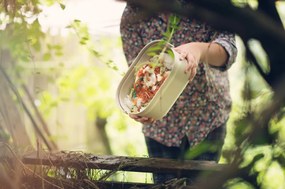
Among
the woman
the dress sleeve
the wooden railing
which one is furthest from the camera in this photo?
the woman

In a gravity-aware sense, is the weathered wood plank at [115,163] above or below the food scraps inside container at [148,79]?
below

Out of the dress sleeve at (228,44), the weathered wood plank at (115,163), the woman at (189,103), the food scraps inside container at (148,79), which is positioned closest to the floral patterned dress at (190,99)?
the woman at (189,103)

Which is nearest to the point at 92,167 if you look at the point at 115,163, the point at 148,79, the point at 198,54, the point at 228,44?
the point at 115,163

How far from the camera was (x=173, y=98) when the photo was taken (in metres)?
1.59

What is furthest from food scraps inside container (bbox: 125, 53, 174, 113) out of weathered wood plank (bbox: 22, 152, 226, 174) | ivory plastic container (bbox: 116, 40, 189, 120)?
weathered wood plank (bbox: 22, 152, 226, 174)

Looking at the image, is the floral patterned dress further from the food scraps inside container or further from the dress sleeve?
the food scraps inside container

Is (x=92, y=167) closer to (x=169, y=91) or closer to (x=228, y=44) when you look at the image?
(x=169, y=91)

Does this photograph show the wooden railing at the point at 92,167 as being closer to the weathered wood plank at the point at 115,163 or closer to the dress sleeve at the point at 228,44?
the weathered wood plank at the point at 115,163

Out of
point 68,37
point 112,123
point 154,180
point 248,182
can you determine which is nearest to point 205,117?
point 154,180

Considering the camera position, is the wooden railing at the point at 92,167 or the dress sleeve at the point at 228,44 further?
the dress sleeve at the point at 228,44

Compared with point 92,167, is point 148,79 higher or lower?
higher

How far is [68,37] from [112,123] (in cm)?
135

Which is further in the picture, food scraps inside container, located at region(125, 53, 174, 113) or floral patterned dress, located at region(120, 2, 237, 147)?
floral patterned dress, located at region(120, 2, 237, 147)

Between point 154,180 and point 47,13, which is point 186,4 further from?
point 47,13
